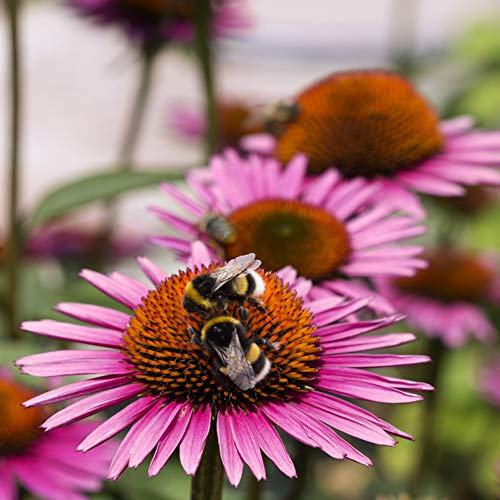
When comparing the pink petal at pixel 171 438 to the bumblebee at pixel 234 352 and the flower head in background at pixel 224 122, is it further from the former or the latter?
the flower head in background at pixel 224 122

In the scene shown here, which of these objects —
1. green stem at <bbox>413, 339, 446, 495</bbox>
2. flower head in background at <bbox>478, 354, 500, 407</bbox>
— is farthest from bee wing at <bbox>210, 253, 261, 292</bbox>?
flower head in background at <bbox>478, 354, 500, 407</bbox>

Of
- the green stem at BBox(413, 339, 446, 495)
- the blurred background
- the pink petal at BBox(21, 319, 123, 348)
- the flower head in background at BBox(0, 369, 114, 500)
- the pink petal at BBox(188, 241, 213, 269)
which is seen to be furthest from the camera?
the blurred background

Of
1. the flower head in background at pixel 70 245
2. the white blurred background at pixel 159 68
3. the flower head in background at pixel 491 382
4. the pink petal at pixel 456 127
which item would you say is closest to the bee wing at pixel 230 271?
the pink petal at pixel 456 127

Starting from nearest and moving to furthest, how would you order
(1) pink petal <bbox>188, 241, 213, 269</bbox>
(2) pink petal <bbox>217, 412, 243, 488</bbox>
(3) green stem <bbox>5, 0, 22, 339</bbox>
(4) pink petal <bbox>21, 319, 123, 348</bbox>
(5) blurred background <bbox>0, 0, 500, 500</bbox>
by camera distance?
(2) pink petal <bbox>217, 412, 243, 488</bbox>
(4) pink petal <bbox>21, 319, 123, 348</bbox>
(1) pink petal <bbox>188, 241, 213, 269</bbox>
(3) green stem <bbox>5, 0, 22, 339</bbox>
(5) blurred background <bbox>0, 0, 500, 500</bbox>

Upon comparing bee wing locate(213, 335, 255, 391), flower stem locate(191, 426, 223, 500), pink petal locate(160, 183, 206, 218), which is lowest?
flower stem locate(191, 426, 223, 500)

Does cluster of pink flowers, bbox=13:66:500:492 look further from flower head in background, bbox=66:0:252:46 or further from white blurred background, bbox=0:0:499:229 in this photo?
white blurred background, bbox=0:0:499:229

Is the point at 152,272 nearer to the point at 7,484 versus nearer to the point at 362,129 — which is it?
the point at 7,484
